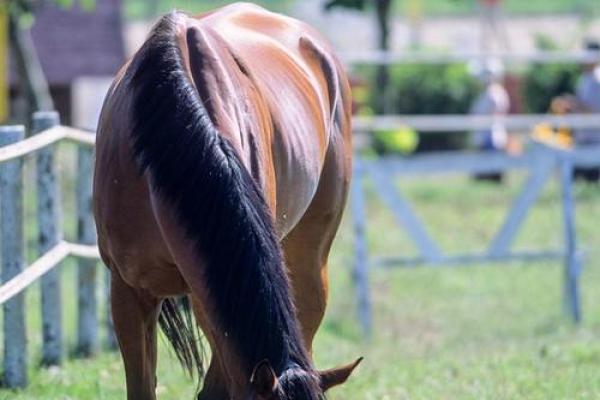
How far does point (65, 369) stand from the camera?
8.11 meters

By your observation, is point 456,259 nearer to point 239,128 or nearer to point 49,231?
point 49,231

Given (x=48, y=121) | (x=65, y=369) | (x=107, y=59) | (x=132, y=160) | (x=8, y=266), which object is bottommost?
(x=107, y=59)

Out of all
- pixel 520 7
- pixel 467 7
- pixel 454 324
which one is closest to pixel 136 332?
pixel 454 324

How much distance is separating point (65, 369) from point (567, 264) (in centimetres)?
528

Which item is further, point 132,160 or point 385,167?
point 385,167

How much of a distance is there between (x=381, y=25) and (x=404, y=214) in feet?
24.9

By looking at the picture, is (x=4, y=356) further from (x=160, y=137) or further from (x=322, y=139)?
(x=160, y=137)

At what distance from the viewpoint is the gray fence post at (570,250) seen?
11.9 meters

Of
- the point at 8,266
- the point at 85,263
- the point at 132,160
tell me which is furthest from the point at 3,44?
the point at 132,160

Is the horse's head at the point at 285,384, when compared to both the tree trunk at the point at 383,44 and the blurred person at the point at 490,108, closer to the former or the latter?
the blurred person at the point at 490,108

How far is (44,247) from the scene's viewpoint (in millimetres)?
7984

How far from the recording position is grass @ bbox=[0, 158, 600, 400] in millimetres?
7320

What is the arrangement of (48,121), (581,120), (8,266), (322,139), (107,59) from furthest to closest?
(107,59) → (581,120) → (48,121) → (8,266) → (322,139)

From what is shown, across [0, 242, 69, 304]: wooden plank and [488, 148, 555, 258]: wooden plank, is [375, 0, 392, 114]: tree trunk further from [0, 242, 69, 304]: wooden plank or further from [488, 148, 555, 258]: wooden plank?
[0, 242, 69, 304]: wooden plank
